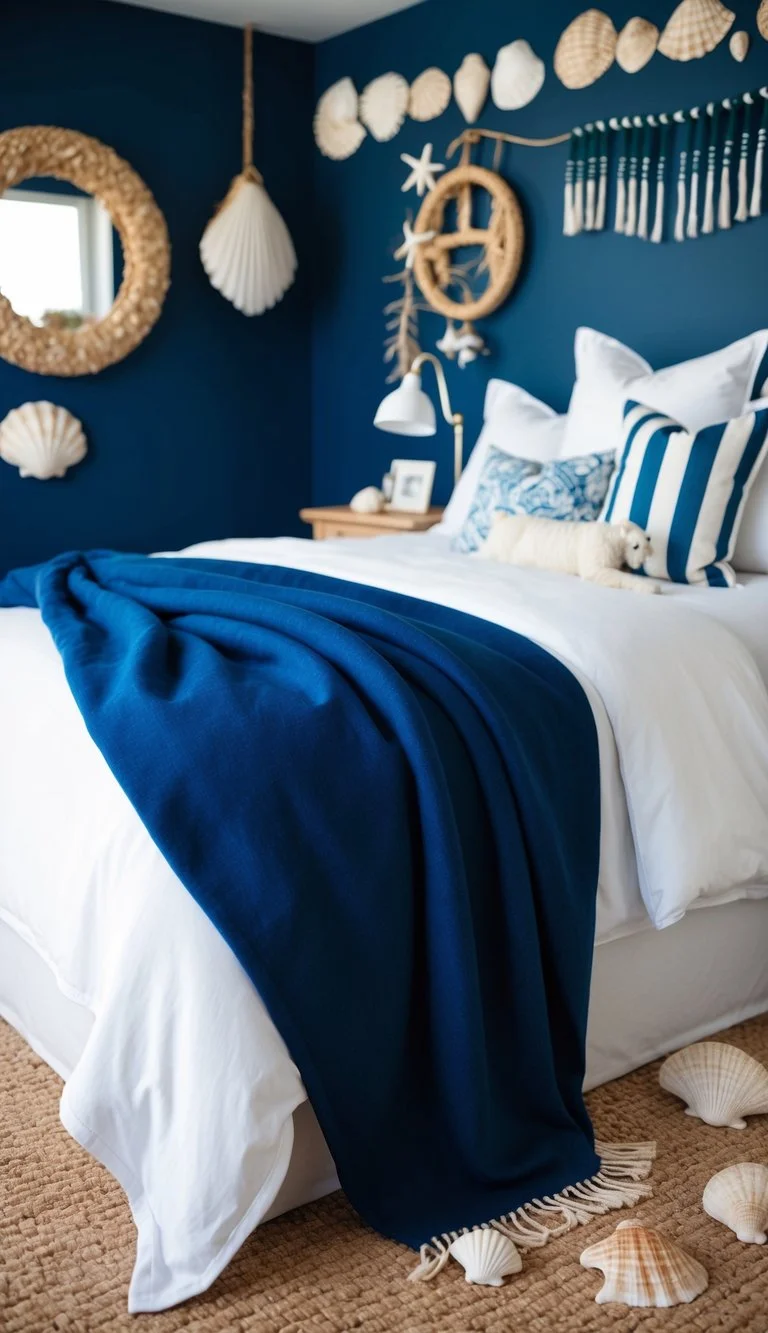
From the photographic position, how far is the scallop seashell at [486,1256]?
1.67m

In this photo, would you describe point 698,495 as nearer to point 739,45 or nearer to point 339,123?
point 739,45

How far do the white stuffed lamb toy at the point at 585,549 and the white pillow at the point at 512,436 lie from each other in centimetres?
58

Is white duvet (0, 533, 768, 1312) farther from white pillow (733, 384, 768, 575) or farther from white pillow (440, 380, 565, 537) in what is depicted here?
white pillow (440, 380, 565, 537)

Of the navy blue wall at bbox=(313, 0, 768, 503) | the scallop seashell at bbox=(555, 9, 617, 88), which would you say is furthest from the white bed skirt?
the scallop seashell at bbox=(555, 9, 617, 88)

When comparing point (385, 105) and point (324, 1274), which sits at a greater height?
point (385, 105)

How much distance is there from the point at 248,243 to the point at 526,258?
3.75ft

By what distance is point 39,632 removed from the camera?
243 centimetres

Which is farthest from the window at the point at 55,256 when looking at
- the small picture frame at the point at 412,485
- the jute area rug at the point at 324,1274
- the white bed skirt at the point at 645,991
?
the jute area rug at the point at 324,1274

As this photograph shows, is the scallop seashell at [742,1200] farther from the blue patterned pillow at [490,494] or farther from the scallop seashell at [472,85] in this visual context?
the scallop seashell at [472,85]

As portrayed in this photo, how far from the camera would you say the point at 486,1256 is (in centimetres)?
168

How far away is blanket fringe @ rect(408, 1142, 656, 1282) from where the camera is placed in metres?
1.73

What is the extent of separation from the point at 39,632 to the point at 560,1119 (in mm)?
1312

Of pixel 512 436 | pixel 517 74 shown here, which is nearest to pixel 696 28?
pixel 517 74

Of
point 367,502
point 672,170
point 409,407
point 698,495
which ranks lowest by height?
point 367,502
